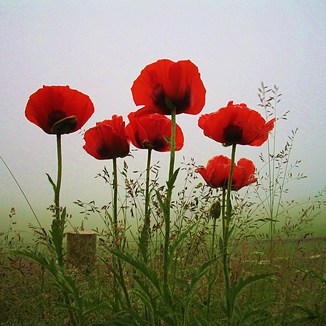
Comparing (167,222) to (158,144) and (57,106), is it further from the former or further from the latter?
(57,106)

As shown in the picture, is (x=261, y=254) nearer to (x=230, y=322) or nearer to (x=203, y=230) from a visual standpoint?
(x=203, y=230)

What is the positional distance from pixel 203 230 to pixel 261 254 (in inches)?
25.3

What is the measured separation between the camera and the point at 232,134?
1.75 m

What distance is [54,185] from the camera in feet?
4.91

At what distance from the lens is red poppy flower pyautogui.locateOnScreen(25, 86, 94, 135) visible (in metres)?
1.62

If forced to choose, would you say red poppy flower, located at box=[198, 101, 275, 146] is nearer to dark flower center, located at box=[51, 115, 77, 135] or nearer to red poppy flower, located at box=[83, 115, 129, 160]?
red poppy flower, located at box=[83, 115, 129, 160]

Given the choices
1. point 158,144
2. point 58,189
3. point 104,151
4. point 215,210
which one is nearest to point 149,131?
point 158,144

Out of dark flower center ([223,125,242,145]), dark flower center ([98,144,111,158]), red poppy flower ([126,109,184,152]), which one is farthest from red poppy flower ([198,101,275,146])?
dark flower center ([98,144,111,158])

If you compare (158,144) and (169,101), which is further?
(158,144)

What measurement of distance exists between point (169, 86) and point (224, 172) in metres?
0.63

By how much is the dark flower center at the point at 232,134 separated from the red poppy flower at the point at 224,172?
0.66 feet

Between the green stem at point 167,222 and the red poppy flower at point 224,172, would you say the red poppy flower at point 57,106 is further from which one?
the red poppy flower at point 224,172

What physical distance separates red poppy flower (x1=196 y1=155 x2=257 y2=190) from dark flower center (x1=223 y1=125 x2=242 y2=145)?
0.20 metres

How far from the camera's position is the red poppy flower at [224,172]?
1965 millimetres
